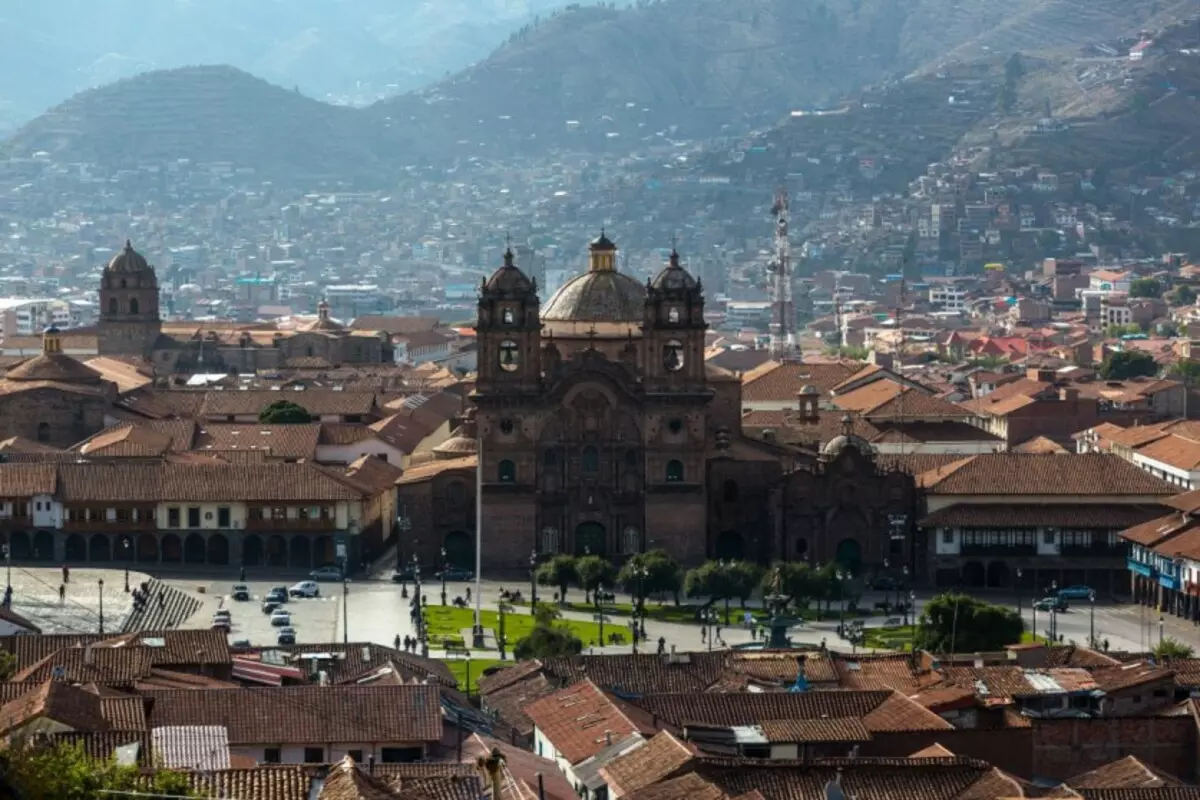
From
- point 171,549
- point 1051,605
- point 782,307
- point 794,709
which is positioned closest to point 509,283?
point 171,549

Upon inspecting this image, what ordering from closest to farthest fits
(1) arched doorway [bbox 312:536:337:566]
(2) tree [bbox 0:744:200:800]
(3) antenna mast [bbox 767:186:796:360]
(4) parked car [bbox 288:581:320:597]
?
1. (2) tree [bbox 0:744:200:800]
2. (4) parked car [bbox 288:581:320:597]
3. (1) arched doorway [bbox 312:536:337:566]
4. (3) antenna mast [bbox 767:186:796:360]

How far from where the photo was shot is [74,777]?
3384 cm

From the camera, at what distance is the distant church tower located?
150 m

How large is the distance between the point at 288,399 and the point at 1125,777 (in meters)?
70.5

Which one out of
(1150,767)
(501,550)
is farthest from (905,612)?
Answer: (1150,767)

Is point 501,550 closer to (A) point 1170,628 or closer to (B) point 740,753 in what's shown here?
(A) point 1170,628

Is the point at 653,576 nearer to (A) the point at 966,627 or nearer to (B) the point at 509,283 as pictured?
(B) the point at 509,283

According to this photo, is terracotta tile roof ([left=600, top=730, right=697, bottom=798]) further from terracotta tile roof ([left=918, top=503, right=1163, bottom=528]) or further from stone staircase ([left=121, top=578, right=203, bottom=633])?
terracotta tile roof ([left=918, top=503, right=1163, bottom=528])

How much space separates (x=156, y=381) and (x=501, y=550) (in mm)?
46655

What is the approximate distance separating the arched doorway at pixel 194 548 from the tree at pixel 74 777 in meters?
51.7

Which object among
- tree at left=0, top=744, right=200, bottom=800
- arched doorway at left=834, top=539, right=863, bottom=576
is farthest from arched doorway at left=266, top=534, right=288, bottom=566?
tree at left=0, top=744, right=200, bottom=800

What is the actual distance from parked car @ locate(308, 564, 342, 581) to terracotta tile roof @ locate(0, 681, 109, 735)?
134 feet

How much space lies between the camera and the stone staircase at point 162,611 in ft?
242

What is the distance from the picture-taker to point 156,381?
134125mm
